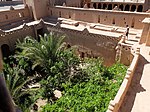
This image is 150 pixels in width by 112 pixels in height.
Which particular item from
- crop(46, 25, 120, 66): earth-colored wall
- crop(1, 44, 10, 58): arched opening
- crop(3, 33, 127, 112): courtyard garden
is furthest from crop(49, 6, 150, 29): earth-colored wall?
crop(1, 44, 10, 58): arched opening

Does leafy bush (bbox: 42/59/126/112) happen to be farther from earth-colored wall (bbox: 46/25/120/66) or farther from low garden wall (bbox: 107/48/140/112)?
earth-colored wall (bbox: 46/25/120/66)

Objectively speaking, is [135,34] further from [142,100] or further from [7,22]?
[7,22]

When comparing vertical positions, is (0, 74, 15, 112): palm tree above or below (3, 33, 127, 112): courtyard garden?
above

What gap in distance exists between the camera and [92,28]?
57.3 feet

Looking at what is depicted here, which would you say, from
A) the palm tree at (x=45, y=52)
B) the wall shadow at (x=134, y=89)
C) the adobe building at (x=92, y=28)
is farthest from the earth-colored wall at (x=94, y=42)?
the wall shadow at (x=134, y=89)

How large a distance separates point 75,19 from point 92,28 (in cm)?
296

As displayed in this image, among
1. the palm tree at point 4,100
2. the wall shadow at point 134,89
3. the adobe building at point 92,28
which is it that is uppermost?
the palm tree at point 4,100

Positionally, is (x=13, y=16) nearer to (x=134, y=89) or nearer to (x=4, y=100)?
(x=134, y=89)

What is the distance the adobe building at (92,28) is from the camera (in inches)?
458

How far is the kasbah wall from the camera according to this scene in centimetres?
1557

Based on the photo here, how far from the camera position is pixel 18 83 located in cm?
1033

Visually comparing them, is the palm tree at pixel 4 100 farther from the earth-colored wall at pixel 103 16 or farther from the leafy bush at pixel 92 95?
the earth-colored wall at pixel 103 16

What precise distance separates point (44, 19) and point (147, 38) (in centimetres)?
1288

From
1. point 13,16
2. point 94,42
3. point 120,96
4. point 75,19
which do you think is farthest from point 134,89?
point 13,16
